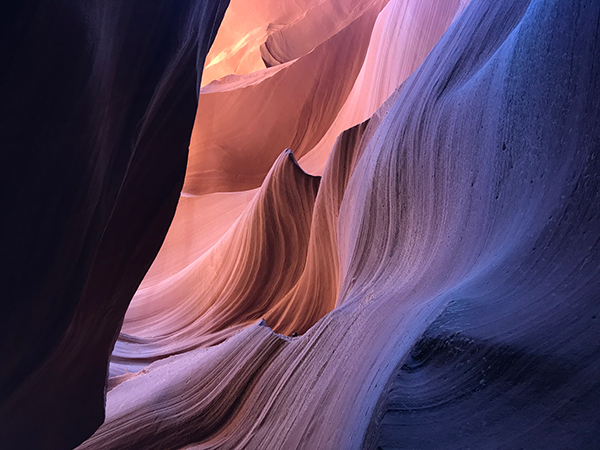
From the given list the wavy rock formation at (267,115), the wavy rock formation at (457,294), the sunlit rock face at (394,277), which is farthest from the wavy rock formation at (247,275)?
the wavy rock formation at (267,115)

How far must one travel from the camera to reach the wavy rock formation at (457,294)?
0.74m

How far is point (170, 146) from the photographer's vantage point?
1.57m

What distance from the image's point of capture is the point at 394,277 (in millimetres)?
1641

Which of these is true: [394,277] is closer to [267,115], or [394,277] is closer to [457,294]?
[457,294]

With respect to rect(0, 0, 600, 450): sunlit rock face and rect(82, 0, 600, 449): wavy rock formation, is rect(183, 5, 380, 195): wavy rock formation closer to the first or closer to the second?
rect(0, 0, 600, 450): sunlit rock face

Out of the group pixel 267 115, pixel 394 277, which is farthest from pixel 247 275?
pixel 267 115

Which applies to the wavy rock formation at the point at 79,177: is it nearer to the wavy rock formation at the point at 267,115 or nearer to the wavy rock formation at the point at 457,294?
the wavy rock formation at the point at 457,294

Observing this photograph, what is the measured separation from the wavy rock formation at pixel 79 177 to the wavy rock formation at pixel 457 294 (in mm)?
466

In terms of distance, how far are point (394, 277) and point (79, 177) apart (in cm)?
111

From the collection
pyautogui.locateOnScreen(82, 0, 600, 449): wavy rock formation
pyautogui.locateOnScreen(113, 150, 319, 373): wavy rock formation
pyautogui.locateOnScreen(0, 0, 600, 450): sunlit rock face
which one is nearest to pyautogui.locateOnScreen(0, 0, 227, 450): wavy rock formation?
pyautogui.locateOnScreen(0, 0, 600, 450): sunlit rock face

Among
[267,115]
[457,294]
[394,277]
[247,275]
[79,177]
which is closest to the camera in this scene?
[79,177]

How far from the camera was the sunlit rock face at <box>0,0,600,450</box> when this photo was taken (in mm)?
768

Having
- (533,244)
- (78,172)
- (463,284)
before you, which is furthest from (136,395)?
(533,244)

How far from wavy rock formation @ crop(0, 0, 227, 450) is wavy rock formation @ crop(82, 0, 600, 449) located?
1.53 ft
